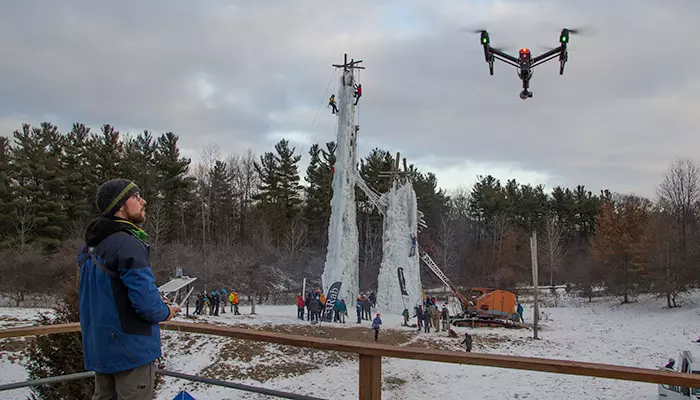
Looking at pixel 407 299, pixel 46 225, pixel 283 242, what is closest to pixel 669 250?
pixel 407 299

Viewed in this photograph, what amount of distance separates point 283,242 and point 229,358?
33945 millimetres

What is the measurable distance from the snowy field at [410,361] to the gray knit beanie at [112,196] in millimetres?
8979

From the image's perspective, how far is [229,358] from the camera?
16.4m

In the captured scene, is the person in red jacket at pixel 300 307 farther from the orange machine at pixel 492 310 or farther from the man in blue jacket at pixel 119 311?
the man in blue jacket at pixel 119 311

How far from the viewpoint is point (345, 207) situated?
2908cm

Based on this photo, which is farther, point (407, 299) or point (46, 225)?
point (46, 225)

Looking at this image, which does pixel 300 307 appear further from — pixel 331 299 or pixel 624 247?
pixel 624 247

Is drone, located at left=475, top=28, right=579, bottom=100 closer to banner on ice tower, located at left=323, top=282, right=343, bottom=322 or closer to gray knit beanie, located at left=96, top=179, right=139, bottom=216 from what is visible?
gray knit beanie, located at left=96, top=179, right=139, bottom=216

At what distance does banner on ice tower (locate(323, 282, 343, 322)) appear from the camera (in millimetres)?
25641

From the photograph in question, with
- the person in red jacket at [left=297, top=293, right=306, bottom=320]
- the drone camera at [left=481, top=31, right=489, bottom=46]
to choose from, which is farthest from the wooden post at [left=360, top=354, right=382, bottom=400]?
the person in red jacket at [left=297, top=293, right=306, bottom=320]

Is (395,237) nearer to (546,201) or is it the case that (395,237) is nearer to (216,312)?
(216,312)

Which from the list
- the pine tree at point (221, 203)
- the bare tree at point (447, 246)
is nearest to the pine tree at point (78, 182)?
the pine tree at point (221, 203)

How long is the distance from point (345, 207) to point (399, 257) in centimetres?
441

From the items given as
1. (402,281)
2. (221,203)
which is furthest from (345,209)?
(221,203)
